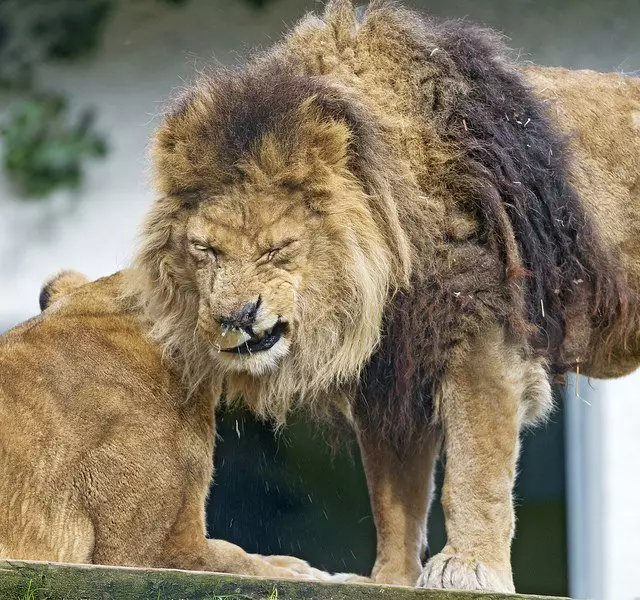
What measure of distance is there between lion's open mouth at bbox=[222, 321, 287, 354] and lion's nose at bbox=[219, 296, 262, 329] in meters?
0.13

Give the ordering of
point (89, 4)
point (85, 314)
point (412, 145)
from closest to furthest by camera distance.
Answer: point (412, 145), point (85, 314), point (89, 4)

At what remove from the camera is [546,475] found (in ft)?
28.6

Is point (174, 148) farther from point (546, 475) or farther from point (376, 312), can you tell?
point (546, 475)

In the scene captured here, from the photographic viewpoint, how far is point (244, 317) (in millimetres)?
4266

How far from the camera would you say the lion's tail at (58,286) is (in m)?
5.47

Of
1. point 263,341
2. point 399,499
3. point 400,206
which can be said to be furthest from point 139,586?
point 399,499

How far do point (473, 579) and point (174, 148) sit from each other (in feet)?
6.05

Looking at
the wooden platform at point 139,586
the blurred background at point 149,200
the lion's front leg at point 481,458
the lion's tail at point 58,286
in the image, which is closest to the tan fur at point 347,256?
the lion's front leg at point 481,458

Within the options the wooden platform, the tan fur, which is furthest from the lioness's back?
the wooden platform

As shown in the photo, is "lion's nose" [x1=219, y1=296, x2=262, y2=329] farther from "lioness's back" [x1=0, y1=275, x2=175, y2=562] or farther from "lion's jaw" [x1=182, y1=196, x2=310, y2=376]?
"lioness's back" [x1=0, y1=275, x2=175, y2=562]

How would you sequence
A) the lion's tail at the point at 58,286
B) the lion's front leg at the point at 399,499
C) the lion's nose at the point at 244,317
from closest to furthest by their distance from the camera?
the lion's nose at the point at 244,317
the lion's front leg at the point at 399,499
the lion's tail at the point at 58,286

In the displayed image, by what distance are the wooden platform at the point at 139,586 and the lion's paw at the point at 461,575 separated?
0.91m

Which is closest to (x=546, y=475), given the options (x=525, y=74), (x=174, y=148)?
(x=525, y=74)

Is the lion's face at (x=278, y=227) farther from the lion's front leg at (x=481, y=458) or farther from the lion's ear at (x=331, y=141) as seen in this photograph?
the lion's front leg at (x=481, y=458)
